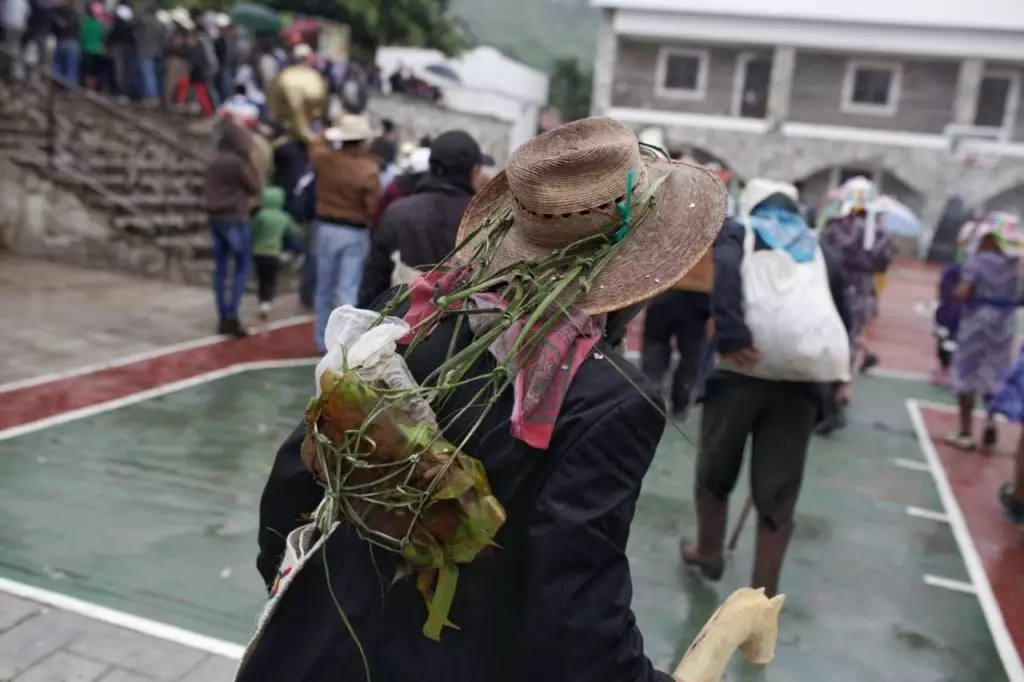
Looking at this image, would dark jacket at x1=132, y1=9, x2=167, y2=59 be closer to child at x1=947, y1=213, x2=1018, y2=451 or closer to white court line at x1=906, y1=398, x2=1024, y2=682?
child at x1=947, y1=213, x2=1018, y2=451

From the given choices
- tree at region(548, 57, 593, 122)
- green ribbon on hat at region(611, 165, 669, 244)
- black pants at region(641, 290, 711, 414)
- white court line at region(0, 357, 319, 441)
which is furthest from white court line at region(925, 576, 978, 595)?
tree at region(548, 57, 593, 122)

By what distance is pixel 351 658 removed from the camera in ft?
4.99

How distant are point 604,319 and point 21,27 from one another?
13092 mm

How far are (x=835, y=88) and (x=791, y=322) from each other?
29.1 meters

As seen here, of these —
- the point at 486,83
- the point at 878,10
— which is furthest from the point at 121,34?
the point at 486,83

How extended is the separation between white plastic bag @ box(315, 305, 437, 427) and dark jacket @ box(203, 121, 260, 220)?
6649 mm

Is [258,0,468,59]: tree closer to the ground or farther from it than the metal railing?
farther from it

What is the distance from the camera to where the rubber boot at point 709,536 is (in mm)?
3992

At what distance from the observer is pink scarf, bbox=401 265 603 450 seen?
4.77ft

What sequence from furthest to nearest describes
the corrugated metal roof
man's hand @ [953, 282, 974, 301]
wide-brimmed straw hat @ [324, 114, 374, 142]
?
the corrugated metal roof
wide-brimmed straw hat @ [324, 114, 374, 142]
man's hand @ [953, 282, 974, 301]

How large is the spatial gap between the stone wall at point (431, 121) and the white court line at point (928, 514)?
16.3 metres

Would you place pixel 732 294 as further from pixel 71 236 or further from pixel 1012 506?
pixel 71 236

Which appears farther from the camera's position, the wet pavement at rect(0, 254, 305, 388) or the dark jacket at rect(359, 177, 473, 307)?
the wet pavement at rect(0, 254, 305, 388)

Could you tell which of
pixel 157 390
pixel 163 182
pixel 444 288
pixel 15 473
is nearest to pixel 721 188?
pixel 444 288
